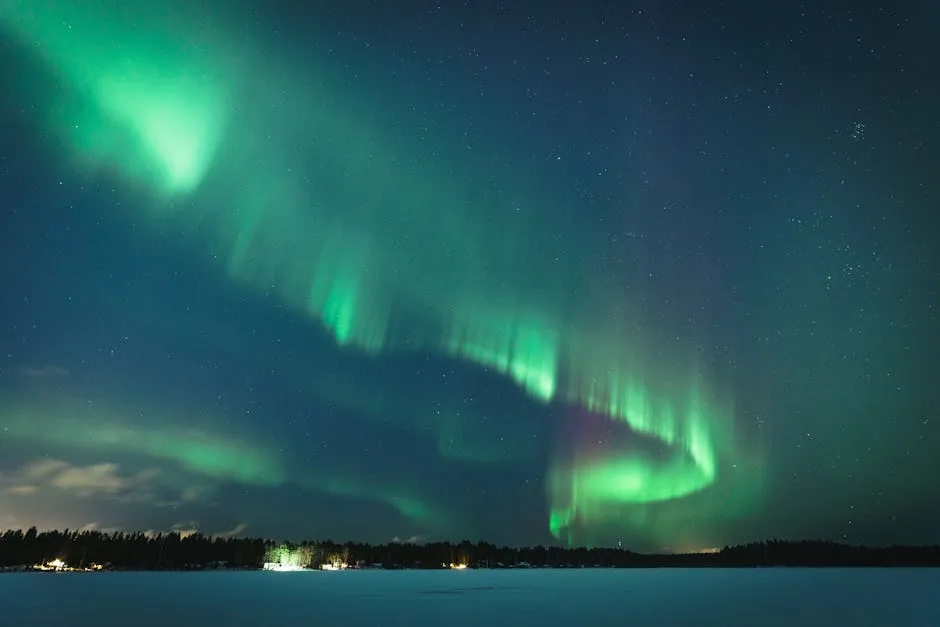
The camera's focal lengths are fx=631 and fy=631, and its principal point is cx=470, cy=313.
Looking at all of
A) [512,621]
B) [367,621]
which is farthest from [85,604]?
[512,621]

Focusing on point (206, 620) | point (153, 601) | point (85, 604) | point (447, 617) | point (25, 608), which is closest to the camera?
point (206, 620)

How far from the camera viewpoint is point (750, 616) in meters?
63.1

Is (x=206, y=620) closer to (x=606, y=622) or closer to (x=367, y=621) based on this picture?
(x=367, y=621)

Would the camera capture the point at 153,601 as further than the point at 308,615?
Yes

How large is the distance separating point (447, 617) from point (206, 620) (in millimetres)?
22089

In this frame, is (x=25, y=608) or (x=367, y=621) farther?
(x=25, y=608)

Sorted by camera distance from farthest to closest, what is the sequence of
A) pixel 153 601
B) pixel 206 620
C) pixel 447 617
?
pixel 153 601 → pixel 447 617 → pixel 206 620

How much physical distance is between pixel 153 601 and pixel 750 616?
7042cm

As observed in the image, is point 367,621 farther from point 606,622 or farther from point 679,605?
point 679,605

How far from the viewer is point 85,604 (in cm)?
7281

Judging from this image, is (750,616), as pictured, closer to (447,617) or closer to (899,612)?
(899,612)

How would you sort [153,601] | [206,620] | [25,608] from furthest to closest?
1. [153,601]
2. [25,608]
3. [206,620]

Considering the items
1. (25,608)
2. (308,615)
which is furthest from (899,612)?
(25,608)

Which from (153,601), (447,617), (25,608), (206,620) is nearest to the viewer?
(206,620)
